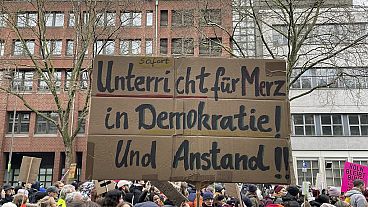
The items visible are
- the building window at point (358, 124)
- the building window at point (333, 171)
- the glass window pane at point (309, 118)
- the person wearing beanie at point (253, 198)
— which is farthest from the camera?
the glass window pane at point (309, 118)

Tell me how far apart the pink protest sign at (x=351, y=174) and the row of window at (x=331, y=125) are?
72.5 ft

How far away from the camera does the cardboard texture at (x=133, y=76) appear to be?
3801 mm

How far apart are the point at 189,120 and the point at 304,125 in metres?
30.7

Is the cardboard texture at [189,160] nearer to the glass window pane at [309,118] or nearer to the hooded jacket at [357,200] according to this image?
the hooded jacket at [357,200]

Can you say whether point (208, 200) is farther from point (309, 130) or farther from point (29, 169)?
point (309, 130)

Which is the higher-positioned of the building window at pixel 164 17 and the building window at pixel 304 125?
the building window at pixel 164 17

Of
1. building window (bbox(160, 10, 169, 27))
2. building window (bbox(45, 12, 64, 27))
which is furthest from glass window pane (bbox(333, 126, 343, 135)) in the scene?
building window (bbox(45, 12, 64, 27))

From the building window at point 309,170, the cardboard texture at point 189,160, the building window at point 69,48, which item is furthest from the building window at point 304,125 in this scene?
the cardboard texture at point 189,160

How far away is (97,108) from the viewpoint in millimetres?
3746

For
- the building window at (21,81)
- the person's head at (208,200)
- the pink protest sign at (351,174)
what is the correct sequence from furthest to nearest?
the building window at (21,81)
the pink protest sign at (351,174)
the person's head at (208,200)

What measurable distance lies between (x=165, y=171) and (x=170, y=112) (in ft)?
1.71

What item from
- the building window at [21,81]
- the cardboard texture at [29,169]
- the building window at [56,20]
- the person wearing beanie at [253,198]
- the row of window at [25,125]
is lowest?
the person wearing beanie at [253,198]

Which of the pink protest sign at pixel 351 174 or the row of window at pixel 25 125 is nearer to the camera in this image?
the pink protest sign at pixel 351 174

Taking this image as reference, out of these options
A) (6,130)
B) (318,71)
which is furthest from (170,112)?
(6,130)
